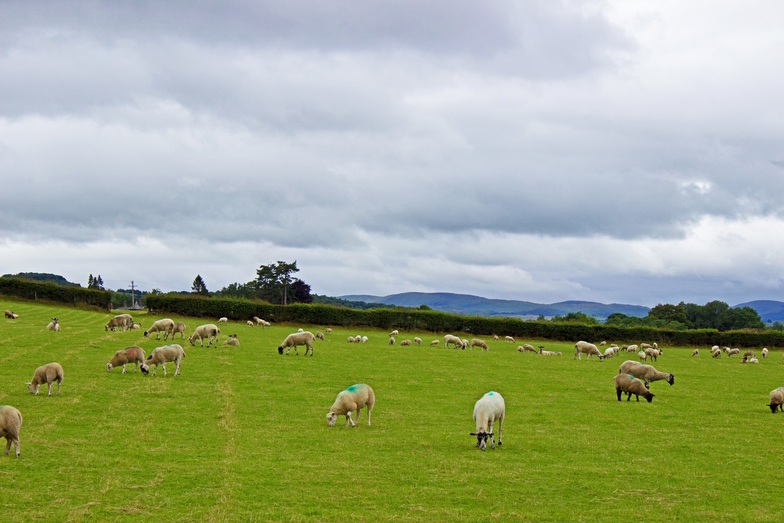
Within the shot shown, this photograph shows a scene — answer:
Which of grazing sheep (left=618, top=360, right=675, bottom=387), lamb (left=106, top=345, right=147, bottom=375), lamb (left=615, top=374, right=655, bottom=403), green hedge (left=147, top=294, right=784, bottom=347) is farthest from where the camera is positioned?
green hedge (left=147, top=294, right=784, bottom=347)

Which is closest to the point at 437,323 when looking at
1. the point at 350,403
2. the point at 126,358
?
the point at 126,358

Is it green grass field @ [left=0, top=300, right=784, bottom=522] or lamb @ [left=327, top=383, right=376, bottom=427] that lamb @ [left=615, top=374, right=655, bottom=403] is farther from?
lamb @ [left=327, top=383, right=376, bottom=427]

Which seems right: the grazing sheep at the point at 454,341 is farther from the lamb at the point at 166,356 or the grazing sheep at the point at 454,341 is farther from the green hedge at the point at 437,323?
the lamb at the point at 166,356

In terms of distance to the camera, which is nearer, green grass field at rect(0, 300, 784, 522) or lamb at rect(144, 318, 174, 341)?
green grass field at rect(0, 300, 784, 522)

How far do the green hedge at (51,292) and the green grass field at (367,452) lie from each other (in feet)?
190

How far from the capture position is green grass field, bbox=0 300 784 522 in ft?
43.9

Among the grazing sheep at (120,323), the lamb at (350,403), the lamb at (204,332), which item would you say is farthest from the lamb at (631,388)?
the grazing sheep at (120,323)

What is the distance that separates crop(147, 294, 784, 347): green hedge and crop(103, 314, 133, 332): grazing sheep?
28.9 metres

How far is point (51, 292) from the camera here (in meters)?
87.7

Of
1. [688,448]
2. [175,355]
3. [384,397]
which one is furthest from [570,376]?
[175,355]

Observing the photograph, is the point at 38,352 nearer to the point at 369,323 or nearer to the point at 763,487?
the point at 763,487

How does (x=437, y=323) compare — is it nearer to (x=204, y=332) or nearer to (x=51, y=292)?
(x=204, y=332)

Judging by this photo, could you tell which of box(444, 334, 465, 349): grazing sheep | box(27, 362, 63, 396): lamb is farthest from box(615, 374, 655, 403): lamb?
box(444, 334, 465, 349): grazing sheep

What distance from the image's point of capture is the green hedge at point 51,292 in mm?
86000
